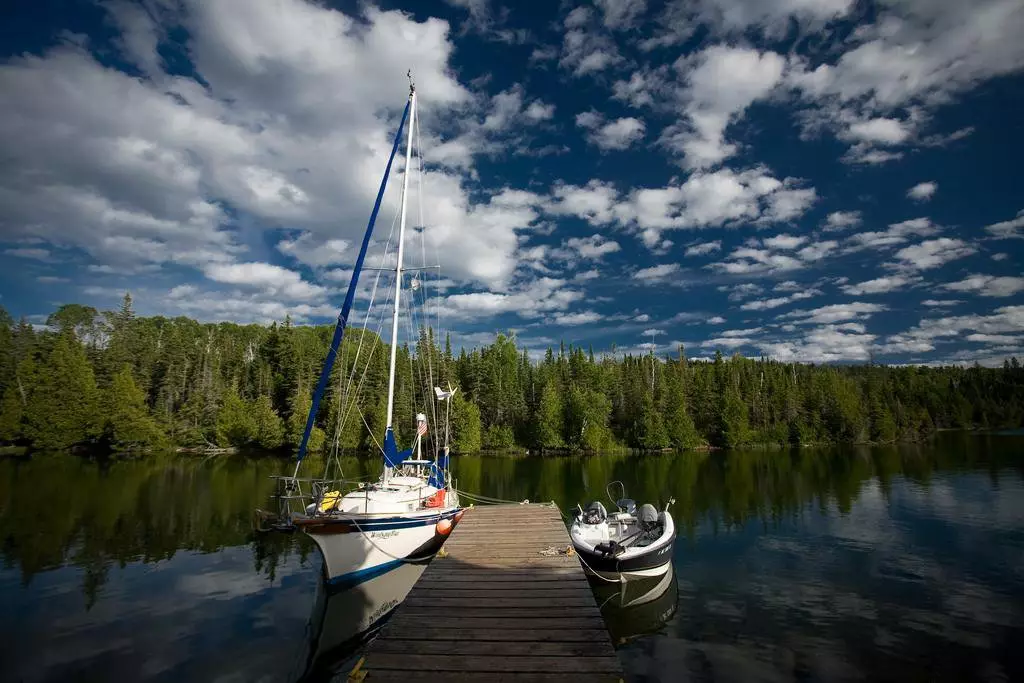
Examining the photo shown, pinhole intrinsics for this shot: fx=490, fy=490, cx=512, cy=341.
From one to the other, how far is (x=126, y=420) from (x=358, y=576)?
210 feet

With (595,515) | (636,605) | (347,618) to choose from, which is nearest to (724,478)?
(595,515)

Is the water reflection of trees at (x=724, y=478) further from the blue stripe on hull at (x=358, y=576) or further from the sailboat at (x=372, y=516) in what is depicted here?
the blue stripe on hull at (x=358, y=576)

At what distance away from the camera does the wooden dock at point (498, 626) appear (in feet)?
22.2

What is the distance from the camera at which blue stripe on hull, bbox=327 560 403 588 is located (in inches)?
613

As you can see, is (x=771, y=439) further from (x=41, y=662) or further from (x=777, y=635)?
(x=41, y=662)

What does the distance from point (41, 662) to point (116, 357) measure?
74077mm

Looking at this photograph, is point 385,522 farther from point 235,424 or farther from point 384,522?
point 235,424

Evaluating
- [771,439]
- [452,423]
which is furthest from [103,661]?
[771,439]


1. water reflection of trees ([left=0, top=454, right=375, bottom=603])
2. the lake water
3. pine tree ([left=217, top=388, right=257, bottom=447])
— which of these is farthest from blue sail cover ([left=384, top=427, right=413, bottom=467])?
pine tree ([left=217, top=388, right=257, bottom=447])

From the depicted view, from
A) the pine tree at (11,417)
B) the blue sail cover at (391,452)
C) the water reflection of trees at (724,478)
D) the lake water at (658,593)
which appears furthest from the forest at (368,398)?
the blue sail cover at (391,452)

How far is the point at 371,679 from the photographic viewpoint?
6.60 meters

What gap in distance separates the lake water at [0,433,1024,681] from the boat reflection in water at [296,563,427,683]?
0.07 m

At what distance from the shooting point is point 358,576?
1581 centimetres

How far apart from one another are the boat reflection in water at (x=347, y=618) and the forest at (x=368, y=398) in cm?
3771
